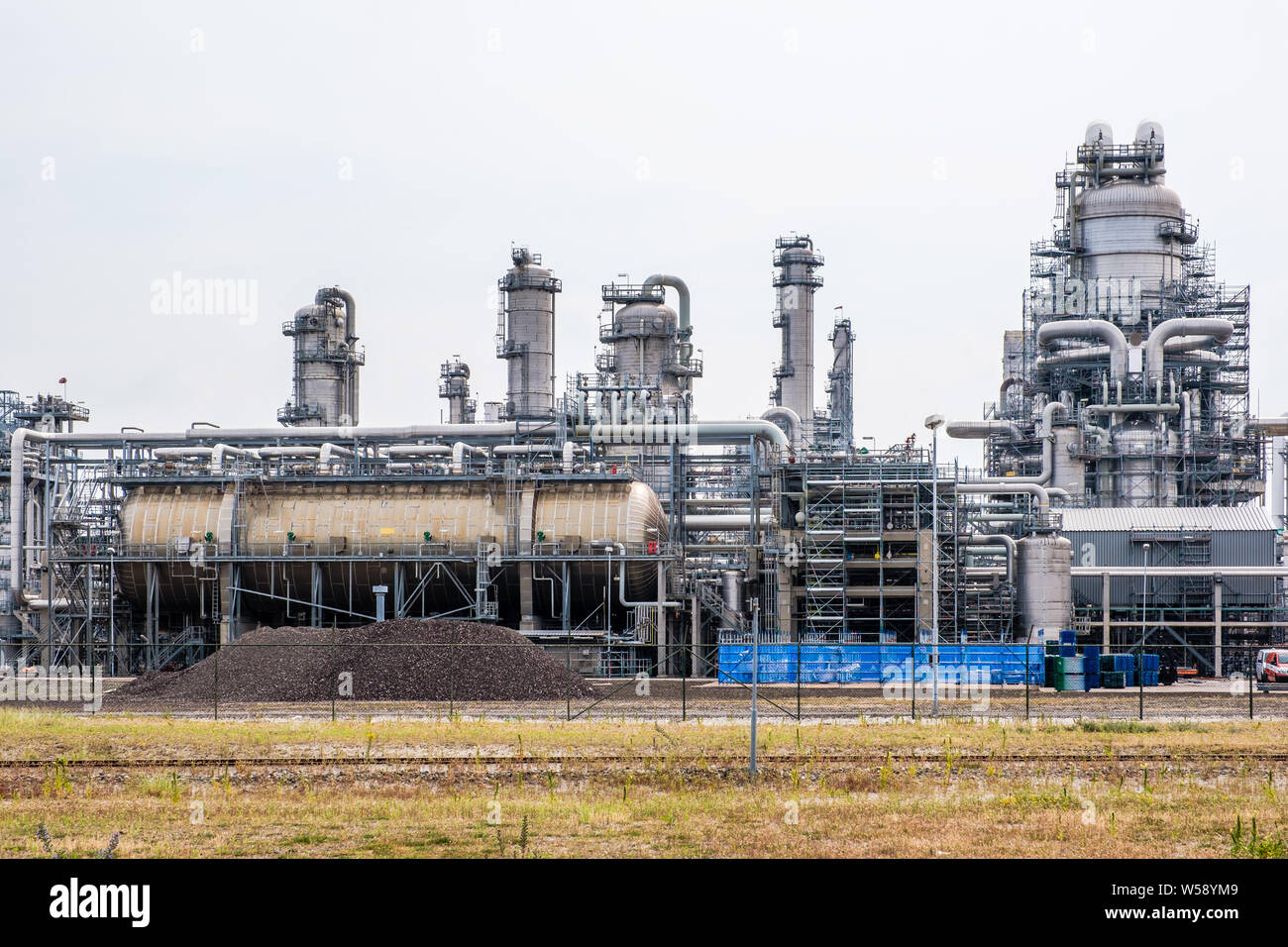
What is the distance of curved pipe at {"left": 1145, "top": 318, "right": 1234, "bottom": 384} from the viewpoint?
67.3 m

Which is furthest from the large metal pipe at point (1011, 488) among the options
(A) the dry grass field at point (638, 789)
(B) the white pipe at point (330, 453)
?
(A) the dry grass field at point (638, 789)

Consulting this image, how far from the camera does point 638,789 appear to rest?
1994 cm

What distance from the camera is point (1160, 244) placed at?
72.6 metres

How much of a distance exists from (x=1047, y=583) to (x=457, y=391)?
41229 millimetres

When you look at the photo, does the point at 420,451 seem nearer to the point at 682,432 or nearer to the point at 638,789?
the point at 682,432

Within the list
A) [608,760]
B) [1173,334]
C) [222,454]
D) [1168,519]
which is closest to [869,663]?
[1168,519]

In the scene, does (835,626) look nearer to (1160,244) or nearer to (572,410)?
(572,410)

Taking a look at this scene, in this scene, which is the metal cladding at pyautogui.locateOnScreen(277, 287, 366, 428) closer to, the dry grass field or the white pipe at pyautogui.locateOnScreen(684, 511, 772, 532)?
the white pipe at pyautogui.locateOnScreen(684, 511, 772, 532)

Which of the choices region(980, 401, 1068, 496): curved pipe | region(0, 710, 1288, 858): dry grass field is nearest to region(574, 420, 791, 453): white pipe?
region(980, 401, 1068, 496): curved pipe

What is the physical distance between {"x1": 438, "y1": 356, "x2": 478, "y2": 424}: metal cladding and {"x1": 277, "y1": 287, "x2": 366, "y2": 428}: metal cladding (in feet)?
27.4

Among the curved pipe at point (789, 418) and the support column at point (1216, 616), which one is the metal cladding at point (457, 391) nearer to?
the curved pipe at point (789, 418)
